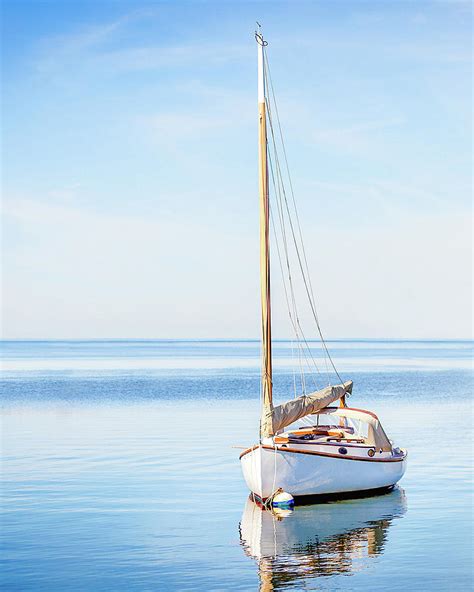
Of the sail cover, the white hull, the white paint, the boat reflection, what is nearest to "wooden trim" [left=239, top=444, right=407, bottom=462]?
the white hull

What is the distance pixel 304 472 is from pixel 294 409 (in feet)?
7.84

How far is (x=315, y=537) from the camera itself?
24.3m

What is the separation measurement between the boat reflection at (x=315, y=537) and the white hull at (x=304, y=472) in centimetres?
53

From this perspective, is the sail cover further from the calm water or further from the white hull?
the calm water

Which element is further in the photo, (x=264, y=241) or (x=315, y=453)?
(x=264, y=241)

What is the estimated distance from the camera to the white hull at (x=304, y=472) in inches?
1061

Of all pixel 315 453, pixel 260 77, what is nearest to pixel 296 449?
pixel 315 453

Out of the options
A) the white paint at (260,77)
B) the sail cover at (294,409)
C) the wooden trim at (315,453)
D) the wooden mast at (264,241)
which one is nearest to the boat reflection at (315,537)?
the wooden trim at (315,453)

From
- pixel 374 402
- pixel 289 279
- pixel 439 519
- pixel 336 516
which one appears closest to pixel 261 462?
pixel 336 516

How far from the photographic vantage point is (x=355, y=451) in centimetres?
2877

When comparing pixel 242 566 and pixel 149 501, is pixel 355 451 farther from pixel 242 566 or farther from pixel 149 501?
pixel 242 566

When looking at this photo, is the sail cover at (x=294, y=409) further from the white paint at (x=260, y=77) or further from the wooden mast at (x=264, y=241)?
the white paint at (x=260, y=77)

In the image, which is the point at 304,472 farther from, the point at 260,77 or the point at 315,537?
the point at 260,77

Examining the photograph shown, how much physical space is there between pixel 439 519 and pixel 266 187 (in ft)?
38.5
